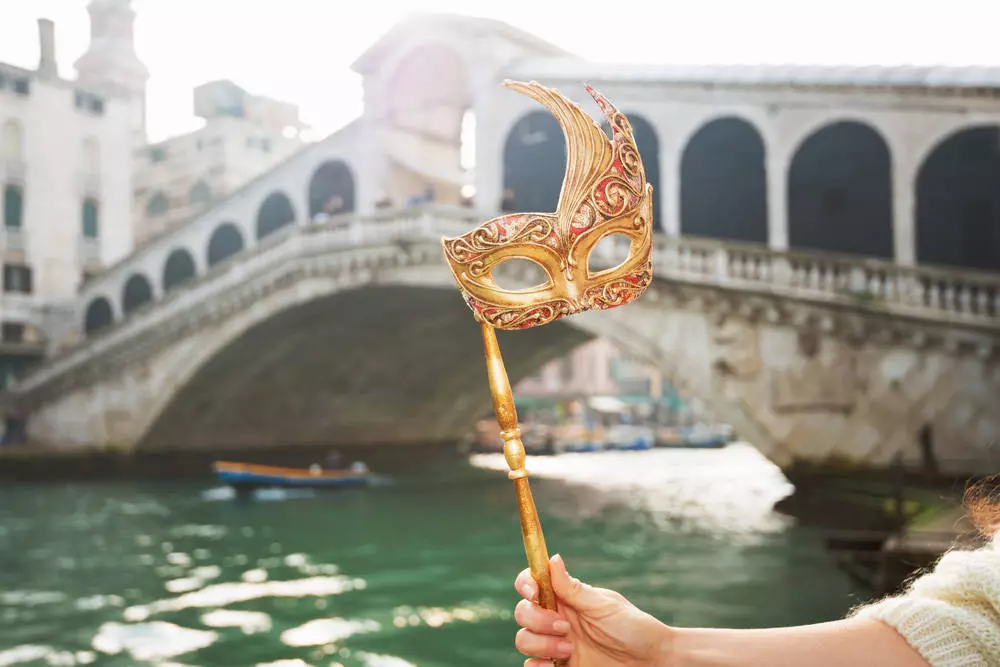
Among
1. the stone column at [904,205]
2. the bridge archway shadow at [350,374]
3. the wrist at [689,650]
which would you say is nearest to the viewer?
the wrist at [689,650]

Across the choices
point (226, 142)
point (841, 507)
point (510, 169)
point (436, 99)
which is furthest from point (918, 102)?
point (226, 142)

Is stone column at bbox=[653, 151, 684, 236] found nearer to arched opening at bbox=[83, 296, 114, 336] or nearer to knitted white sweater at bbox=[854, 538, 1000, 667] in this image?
knitted white sweater at bbox=[854, 538, 1000, 667]

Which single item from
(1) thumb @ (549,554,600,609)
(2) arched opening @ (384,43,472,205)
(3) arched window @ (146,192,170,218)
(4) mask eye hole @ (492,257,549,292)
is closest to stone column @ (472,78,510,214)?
(2) arched opening @ (384,43,472,205)

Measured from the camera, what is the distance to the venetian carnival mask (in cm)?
142

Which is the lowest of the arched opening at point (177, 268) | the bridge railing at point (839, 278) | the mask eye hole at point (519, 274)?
the bridge railing at point (839, 278)

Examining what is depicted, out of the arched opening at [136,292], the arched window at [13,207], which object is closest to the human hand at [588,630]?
the arched opening at [136,292]

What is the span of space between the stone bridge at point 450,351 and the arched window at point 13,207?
14.7 ft

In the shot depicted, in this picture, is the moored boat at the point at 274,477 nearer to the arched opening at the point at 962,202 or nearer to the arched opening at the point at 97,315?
the arched opening at the point at 97,315

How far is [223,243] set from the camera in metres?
19.4

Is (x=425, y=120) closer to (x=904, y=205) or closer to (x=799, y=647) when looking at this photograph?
(x=904, y=205)

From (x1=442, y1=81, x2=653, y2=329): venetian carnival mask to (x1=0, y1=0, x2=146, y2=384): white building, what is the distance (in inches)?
841

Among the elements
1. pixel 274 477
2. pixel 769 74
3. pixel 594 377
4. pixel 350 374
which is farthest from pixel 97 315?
pixel 594 377

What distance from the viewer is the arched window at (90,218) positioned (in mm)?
22188

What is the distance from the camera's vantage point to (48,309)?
21188 mm
